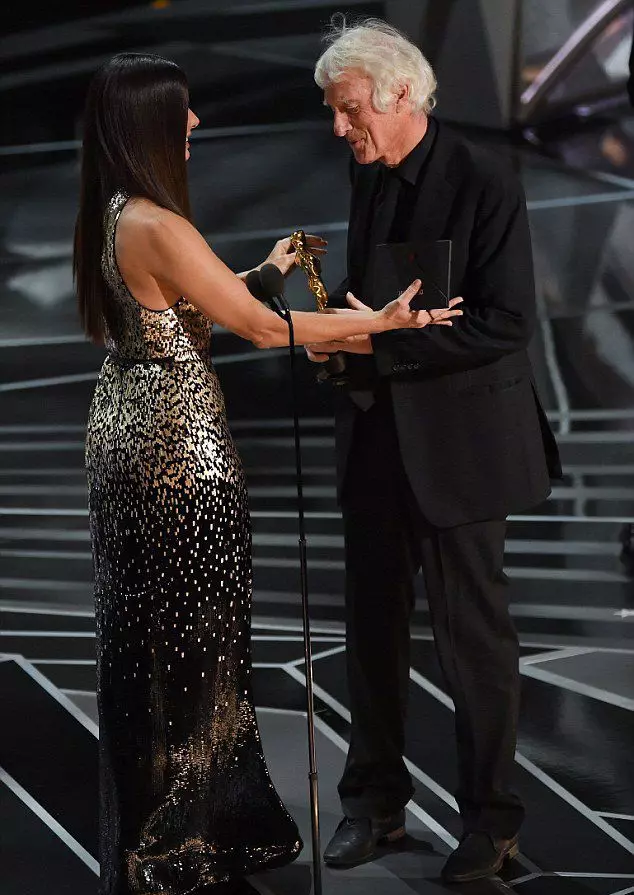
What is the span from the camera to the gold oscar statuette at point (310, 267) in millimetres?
2527

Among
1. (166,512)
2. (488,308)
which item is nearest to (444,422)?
(488,308)

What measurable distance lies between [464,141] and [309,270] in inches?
16.8

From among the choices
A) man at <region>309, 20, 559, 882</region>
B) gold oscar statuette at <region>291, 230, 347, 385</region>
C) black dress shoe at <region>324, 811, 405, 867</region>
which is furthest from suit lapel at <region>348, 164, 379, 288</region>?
black dress shoe at <region>324, 811, 405, 867</region>

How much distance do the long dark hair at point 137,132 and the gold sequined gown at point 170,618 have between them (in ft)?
0.23

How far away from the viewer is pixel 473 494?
2570 millimetres

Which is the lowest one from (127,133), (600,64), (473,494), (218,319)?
(473,494)

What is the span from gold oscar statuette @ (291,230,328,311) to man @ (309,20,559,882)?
0.12m

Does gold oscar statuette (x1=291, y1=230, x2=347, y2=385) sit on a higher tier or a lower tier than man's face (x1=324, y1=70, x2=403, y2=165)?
lower

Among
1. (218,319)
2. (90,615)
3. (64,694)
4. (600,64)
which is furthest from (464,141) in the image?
(90,615)

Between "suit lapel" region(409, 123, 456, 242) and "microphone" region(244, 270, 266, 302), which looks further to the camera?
"suit lapel" region(409, 123, 456, 242)

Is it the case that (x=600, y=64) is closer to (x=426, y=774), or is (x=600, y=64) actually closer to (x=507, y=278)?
(x=507, y=278)

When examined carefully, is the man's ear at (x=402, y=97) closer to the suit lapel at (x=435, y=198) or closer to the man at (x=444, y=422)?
the man at (x=444, y=422)

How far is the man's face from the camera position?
2.52m

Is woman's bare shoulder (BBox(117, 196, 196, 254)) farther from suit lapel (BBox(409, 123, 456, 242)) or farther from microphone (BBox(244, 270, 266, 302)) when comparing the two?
suit lapel (BBox(409, 123, 456, 242))
